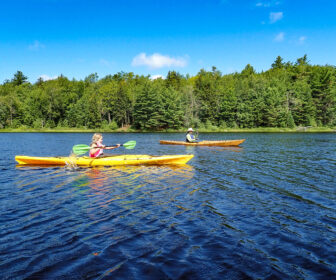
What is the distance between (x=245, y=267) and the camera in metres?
4.11

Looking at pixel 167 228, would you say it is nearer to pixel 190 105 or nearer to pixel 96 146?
pixel 96 146

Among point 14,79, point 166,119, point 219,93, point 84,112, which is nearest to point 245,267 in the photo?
point 166,119

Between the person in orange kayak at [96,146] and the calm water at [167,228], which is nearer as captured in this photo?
the calm water at [167,228]

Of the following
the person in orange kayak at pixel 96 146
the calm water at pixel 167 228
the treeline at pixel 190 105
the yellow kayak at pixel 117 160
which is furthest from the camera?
the treeline at pixel 190 105

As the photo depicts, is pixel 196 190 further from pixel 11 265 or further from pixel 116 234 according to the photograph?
pixel 11 265

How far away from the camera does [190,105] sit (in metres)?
67.1

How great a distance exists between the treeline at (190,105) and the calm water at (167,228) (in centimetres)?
5390

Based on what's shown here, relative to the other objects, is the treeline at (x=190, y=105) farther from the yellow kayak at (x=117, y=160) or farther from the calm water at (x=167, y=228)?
the calm water at (x=167, y=228)

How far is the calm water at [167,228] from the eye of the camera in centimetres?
407

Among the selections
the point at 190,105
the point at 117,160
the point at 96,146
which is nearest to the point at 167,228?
the point at 117,160

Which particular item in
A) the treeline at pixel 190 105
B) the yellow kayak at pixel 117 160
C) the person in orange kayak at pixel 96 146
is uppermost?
the treeline at pixel 190 105

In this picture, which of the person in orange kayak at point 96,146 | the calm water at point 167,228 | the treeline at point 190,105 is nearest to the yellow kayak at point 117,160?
the person in orange kayak at point 96,146

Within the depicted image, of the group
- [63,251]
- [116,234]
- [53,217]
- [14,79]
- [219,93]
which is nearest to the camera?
[63,251]

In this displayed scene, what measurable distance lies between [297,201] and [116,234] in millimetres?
5062
